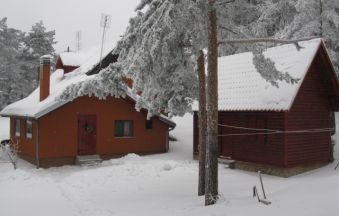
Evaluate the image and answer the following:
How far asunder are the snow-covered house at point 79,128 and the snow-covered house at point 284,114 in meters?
5.15

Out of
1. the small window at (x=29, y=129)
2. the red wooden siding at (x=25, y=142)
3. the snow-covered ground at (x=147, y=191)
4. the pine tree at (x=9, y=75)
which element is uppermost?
the pine tree at (x=9, y=75)

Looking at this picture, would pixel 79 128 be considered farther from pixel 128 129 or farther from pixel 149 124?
pixel 149 124

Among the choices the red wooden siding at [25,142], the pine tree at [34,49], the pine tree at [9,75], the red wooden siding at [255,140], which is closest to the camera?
the red wooden siding at [255,140]

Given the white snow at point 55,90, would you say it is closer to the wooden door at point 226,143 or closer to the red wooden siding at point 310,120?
the wooden door at point 226,143

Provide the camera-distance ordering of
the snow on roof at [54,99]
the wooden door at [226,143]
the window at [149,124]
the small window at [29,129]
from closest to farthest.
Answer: the snow on roof at [54,99] < the wooden door at [226,143] < the small window at [29,129] < the window at [149,124]

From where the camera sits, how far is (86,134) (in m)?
20.3

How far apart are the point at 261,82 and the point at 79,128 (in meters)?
9.89

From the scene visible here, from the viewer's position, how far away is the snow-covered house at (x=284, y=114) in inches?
634

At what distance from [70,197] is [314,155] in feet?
37.4

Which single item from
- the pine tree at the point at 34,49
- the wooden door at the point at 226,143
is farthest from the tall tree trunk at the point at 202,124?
the pine tree at the point at 34,49

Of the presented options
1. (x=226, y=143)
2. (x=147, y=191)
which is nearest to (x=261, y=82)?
(x=226, y=143)

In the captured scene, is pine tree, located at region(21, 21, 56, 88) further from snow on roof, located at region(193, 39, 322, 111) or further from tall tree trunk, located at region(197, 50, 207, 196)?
tall tree trunk, located at region(197, 50, 207, 196)

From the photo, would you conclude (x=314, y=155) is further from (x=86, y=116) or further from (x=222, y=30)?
(x=86, y=116)

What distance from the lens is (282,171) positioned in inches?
631
